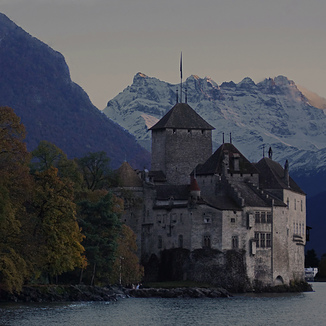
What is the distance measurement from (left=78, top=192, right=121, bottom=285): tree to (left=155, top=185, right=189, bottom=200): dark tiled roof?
1890cm

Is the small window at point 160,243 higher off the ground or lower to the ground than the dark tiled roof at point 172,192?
lower

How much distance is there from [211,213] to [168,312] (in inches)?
1316

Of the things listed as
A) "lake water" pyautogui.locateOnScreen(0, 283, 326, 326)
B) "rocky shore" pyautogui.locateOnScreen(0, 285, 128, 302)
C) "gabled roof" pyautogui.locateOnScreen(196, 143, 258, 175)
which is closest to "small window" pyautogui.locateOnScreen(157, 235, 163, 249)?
"gabled roof" pyautogui.locateOnScreen(196, 143, 258, 175)

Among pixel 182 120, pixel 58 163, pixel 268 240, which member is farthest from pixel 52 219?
pixel 182 120

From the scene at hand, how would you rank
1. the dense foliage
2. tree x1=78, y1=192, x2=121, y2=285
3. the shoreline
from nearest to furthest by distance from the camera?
1. the dense foliage
2. the shoreline
3. tree x1=78, y1=192, x2=121, y2=285

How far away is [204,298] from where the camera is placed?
121 meters

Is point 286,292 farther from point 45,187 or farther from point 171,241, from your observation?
point 45,187

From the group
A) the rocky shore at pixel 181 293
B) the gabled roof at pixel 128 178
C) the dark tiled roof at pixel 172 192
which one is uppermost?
the gabled roof at pixel 128 178

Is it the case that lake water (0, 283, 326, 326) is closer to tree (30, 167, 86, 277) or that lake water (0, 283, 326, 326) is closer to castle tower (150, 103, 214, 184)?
tree (30, 167, 86, 277)

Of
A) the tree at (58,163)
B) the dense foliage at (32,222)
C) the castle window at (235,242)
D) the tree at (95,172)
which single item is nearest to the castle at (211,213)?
the castle window at (235,242)

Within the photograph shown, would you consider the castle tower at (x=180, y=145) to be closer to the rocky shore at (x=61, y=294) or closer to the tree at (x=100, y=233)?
the tree at (x=100, y=233)

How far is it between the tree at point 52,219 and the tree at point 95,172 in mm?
38376

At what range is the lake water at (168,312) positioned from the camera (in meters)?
87.4

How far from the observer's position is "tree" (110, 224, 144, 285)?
393 feet
